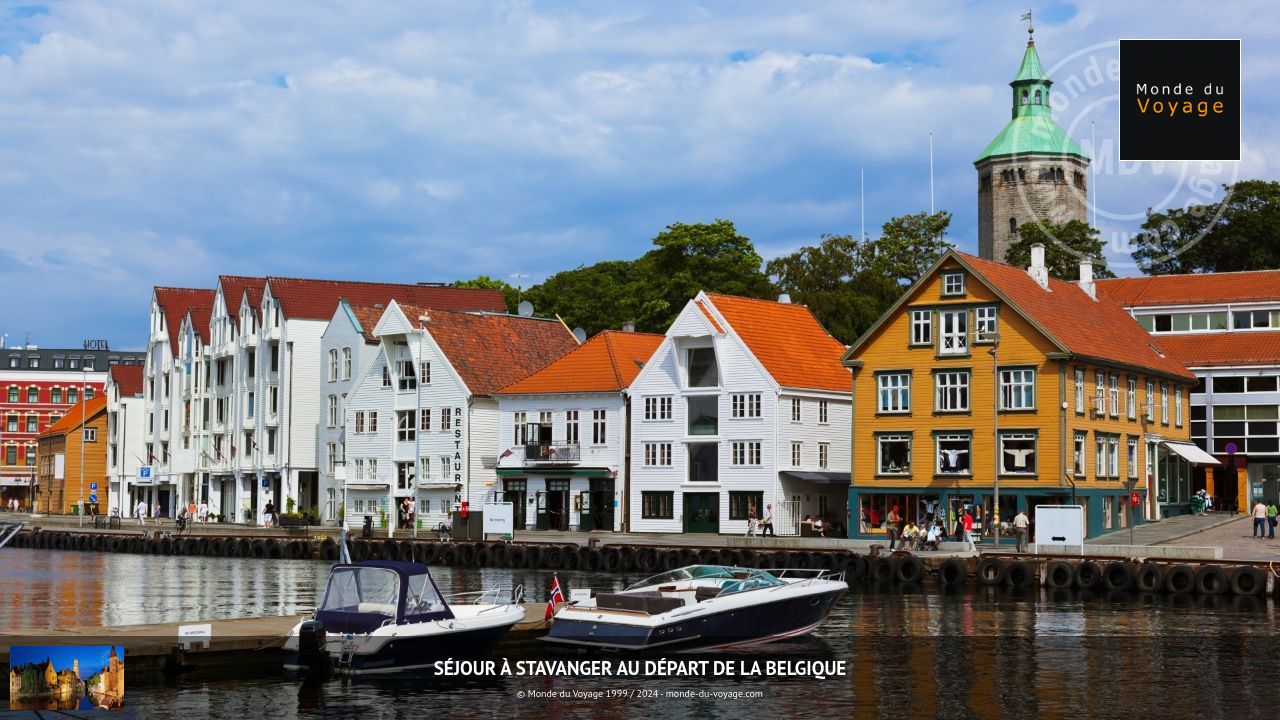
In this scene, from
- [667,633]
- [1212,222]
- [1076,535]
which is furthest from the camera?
[1212,222]

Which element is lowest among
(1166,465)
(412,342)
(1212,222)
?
(1166,465)

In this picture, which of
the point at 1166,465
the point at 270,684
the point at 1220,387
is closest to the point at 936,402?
the point at 1166,465

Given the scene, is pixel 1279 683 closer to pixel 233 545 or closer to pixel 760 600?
pixel 760 600

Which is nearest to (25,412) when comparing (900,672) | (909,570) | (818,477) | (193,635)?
(818,477)

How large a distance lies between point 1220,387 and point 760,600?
57472 mm

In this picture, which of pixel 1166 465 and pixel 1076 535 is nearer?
pixel 1076 535

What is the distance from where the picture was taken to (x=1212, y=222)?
109125mm

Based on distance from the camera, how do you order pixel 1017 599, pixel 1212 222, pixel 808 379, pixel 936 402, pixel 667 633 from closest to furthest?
pixel 667 633 < pixel 1017 599 < pixel 936 402 < pixel 808 379 < pixel 1212 222

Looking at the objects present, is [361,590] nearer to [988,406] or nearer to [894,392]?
[988,406]

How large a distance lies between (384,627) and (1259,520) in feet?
151

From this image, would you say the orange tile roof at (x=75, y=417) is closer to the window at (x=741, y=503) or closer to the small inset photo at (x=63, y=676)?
the window at (x=741, y=503)

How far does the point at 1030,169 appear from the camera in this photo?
513 feet

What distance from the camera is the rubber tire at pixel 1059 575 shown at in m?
55.3

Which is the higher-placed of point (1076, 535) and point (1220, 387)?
point (1220, 387)
